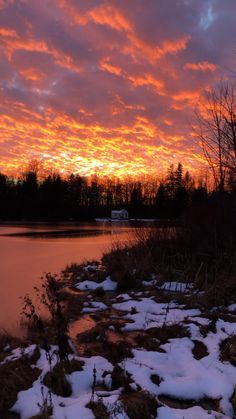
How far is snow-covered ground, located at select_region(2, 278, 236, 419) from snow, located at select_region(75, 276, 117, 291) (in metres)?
4.47

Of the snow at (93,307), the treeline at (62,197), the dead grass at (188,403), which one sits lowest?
the snow at (93,307)

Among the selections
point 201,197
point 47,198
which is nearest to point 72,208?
point 47,198

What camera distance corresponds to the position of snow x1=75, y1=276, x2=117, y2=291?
10.9m

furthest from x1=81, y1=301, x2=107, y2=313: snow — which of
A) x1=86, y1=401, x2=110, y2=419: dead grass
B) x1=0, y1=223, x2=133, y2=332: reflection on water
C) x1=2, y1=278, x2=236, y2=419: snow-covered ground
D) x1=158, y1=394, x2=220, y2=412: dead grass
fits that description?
x1=86, y1=401, x2=110, y2=419: dead grass

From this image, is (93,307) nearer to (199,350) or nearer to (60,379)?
(199,350)

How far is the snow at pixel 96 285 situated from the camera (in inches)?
429

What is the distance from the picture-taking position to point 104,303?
29.7 ft

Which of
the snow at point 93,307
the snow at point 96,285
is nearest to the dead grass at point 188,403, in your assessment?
the snow at point 93,307

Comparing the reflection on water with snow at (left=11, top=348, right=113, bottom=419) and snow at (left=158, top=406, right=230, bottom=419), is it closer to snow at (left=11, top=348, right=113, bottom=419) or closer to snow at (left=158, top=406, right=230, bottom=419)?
snow at (left=11, top=348, right=113, bottom=419)

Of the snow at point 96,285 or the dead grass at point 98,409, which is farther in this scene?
the snow at point 96,285

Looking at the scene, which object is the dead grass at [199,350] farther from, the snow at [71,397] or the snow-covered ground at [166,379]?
the snow at [71,397]

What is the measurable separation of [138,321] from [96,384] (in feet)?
9.70

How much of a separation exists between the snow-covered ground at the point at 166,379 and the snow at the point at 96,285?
4.47 metres

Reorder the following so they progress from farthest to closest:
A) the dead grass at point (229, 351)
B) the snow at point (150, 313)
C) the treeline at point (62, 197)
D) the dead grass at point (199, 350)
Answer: the treeline at point (62, 197) < the snow at point (150, 313) < the dead grass at point (199, 350) < the dead grass at point (229, 351)
